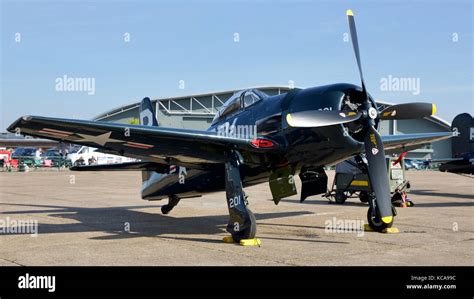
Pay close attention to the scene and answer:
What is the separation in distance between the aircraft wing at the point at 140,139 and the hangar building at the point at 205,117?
248ft

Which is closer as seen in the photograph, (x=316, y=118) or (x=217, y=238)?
(x=316, y=118)

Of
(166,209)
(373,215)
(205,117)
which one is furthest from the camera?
(205,117)

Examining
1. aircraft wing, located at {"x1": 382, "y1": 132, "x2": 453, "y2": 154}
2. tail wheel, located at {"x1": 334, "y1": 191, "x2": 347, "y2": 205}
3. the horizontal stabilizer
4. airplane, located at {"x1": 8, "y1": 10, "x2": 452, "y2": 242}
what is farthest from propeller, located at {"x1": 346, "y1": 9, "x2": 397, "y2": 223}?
tail wheel, located at {"x1": 334, "y1": 191, "x2": 347, "y2": 205}

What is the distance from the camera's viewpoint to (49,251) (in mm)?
8141

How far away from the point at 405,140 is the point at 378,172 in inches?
115

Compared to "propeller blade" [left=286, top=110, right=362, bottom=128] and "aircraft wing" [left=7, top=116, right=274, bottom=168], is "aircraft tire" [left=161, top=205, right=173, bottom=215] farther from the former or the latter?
"propeller blade" [left=286, top=110, right=362, bottom=128]

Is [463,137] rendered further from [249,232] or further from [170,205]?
[249,232]

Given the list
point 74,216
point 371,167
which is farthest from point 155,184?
point 371,167

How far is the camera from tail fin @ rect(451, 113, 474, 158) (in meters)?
23.6

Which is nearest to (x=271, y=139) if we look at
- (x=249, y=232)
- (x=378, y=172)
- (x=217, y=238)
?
(x=249, y=232)

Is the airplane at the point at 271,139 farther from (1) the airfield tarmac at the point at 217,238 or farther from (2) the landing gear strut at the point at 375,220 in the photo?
(1) the airfield tarmac at the point at 217,238

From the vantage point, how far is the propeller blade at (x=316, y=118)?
8242 millimetres

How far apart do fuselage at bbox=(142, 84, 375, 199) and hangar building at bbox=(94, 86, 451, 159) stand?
7558 centimetres

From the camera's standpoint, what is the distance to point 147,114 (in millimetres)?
14422
